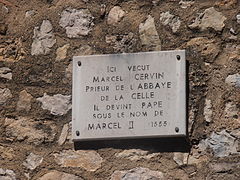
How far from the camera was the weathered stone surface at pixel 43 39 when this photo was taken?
4070mm

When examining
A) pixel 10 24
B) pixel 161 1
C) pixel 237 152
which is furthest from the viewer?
pixel 10 24

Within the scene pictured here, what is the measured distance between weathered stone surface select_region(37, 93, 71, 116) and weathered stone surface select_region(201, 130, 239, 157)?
29.1 inches

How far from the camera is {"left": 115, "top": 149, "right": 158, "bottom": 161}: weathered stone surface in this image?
12.2 ft

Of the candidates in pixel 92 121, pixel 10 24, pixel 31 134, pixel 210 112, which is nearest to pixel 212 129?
pixel 210 112

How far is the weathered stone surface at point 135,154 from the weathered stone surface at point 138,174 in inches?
2.2

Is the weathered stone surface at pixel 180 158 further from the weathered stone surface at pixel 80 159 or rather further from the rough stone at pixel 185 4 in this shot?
the rough stone at pixel 185 4

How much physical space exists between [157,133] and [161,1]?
27.7 inches

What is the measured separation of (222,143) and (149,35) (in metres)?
0.68

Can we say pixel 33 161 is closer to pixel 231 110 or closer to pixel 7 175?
pixel 7 175

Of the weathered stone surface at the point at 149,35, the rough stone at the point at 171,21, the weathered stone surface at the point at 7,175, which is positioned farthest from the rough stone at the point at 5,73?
the rough stone at the point at 171,21

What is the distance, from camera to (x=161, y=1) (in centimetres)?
393

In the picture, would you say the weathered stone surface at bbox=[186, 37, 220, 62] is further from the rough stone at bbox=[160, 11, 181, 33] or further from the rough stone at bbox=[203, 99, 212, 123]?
the rough stone at bbox=[203, 99, 212, 123]

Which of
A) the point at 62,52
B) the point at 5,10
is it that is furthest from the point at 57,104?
the point at 5,10

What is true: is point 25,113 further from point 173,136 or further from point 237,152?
point 237,152
